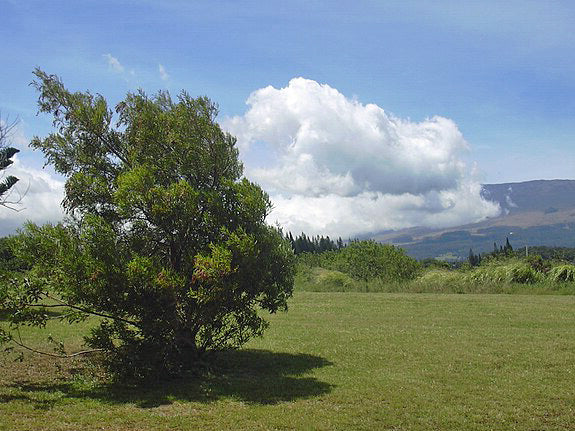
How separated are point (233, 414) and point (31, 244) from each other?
462cm

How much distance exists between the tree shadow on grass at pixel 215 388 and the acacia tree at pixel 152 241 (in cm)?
44

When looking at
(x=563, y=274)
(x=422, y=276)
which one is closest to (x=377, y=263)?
(x=422, y=276)

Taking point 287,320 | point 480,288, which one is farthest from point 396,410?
point 480,288

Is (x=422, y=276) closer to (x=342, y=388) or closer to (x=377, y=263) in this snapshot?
(x=377, y=263)

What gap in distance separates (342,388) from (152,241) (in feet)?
14.9

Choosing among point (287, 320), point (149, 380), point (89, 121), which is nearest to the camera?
point (149, 380)

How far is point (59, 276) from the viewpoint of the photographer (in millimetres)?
9070

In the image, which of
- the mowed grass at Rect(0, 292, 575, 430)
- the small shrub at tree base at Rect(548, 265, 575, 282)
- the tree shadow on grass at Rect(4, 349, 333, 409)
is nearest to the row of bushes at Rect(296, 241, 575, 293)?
the small shrub at tree base at Rect(548, 265, 575, 282)

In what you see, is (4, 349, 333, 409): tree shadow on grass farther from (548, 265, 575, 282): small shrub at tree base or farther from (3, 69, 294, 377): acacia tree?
(548, 265, 575, 282): small shrub at tree base

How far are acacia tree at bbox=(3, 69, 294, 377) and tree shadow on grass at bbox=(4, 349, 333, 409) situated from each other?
443 mm

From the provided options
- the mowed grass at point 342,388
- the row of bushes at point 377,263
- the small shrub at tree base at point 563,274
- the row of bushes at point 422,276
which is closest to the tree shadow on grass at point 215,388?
the mowed grass at point 342,388

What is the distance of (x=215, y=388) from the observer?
31.9ft

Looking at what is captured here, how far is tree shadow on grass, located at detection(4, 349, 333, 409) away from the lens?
8.95 m

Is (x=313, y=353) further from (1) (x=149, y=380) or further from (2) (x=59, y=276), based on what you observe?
(2) (x=59, y=276)
